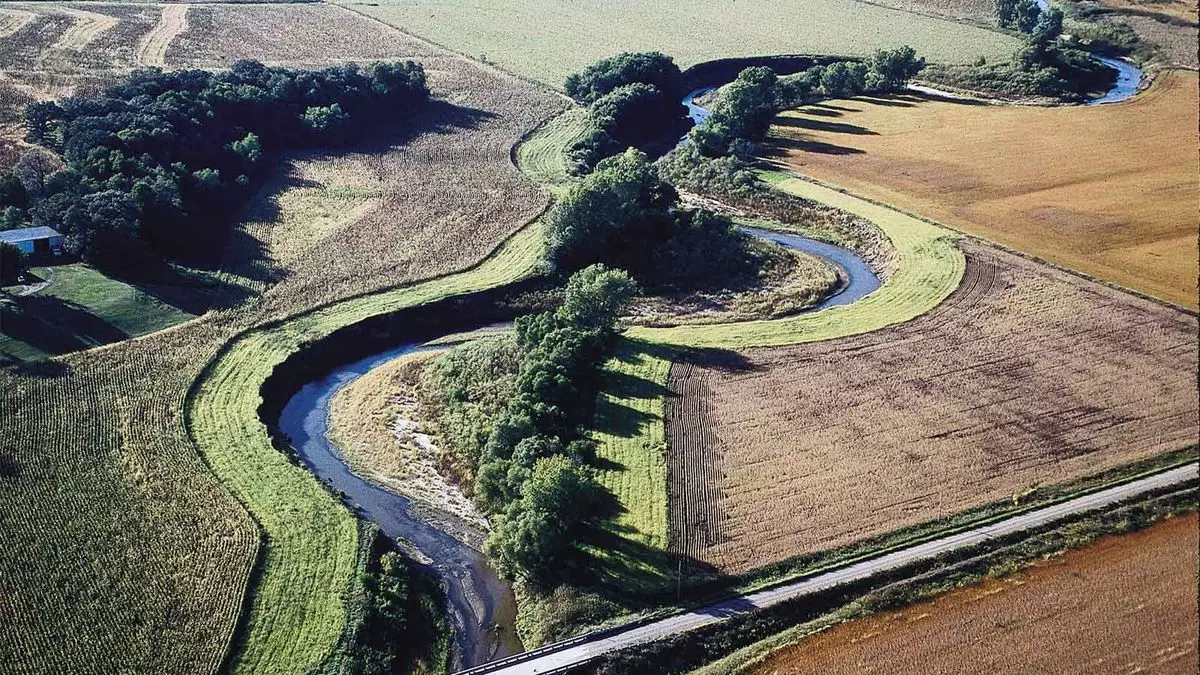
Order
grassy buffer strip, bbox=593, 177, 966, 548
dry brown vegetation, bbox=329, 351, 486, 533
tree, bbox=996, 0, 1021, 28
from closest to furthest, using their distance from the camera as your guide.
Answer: grassy buffer strip, bbox=593, 177, 966, 548 < dry brown vegetation, bbox=329, 351, 486, 533 < tree, bbox=996, 0, 1021, 28

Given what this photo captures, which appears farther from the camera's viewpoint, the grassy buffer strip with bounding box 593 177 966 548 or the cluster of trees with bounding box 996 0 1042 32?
the cluster of trees with bounding box 996 0 1042 32

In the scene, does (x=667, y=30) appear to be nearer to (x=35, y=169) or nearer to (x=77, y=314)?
(x=35, y=169)

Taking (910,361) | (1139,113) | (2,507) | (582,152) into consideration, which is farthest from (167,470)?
(1139,113)

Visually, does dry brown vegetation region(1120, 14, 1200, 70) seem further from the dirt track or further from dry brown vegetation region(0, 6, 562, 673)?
the dirt track

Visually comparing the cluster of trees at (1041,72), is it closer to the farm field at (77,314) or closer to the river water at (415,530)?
the river water at (415,530)

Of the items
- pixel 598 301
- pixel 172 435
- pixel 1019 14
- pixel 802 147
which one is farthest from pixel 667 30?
pixel 172 435

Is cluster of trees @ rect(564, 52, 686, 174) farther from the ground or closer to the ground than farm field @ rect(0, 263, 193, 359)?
farther from the ground

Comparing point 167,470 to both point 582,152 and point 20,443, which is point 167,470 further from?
point 582,152


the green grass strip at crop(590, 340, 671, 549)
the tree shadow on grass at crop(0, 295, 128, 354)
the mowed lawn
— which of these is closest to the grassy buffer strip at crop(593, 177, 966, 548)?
the green grass strip at crop(590, 340, 671, 549)
